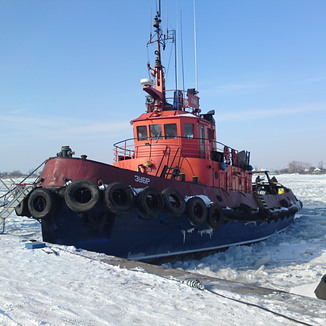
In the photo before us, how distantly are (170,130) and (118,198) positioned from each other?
3.71 metres

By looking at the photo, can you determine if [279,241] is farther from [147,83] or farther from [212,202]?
[147,83]

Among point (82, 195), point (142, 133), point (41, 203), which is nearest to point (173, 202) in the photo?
point (82, 195)

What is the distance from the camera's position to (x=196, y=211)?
25.0 feet

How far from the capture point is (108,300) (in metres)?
3.33

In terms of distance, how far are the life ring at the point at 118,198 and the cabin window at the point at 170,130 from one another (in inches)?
134

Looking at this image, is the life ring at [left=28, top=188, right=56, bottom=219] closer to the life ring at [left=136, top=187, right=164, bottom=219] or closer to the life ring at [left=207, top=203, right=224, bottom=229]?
the life ring at [left=136, top=187, right=164, bottom=219]

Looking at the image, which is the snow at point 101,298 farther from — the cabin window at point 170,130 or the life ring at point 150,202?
the cabin window at point 170,130

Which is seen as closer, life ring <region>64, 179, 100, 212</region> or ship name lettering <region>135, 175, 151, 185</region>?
life ring <region>64, 179, 100, 212</region>

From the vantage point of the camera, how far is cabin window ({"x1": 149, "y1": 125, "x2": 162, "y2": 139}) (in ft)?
31.6

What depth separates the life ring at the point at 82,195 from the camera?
19.6ft

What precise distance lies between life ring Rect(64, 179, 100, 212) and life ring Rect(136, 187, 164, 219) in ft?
3.00

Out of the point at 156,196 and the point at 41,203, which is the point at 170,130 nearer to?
the point at 156,196

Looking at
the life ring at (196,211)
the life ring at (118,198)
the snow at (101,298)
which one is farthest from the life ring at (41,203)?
the life ring at (196,211)

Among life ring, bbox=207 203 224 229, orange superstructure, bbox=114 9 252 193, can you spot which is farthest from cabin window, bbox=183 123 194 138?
life ring, bbox=207 203 224 229
